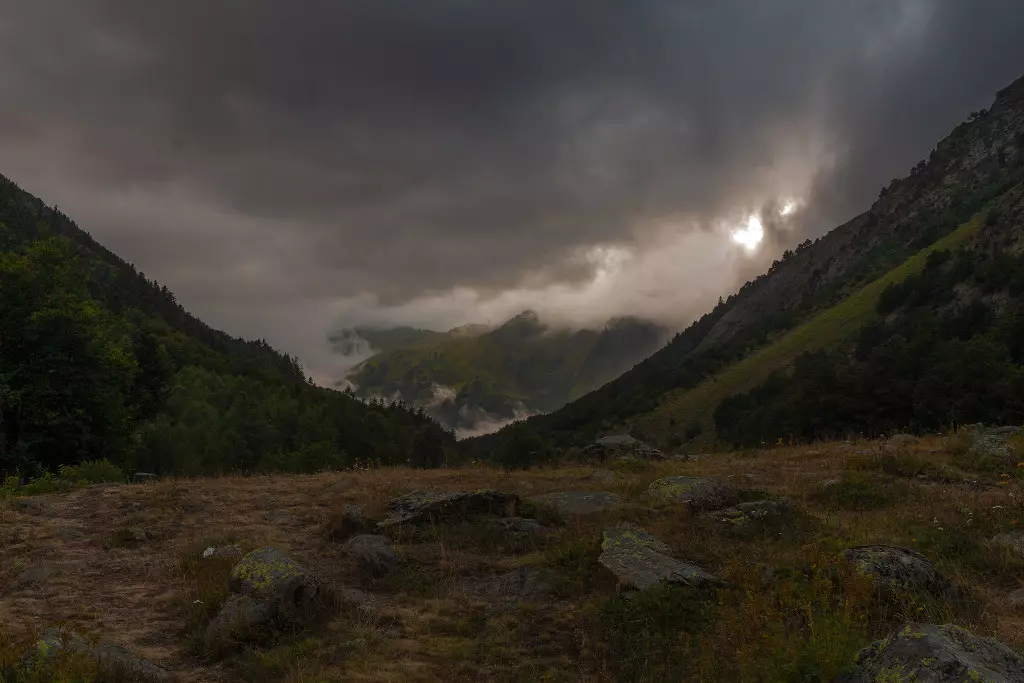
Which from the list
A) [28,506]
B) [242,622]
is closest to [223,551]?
[242,622]

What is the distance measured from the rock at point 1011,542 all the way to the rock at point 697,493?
4405 mm

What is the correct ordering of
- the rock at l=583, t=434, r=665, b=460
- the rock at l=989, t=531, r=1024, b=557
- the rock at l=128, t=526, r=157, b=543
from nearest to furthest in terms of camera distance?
the rock at l=989, t=531, r=1024, b=557 → the rock at l=128, t=526, r=157, b=543 → the rock at l=583, t=434, r=665, b=460

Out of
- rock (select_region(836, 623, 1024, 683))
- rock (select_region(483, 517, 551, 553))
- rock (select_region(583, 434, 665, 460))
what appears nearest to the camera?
rock (select_region(836, 623, 1024, 683))

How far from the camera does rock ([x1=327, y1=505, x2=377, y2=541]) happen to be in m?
12.5

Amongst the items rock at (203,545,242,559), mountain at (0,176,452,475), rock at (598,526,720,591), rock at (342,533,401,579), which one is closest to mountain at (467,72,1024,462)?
rock at (598,526,720,591)

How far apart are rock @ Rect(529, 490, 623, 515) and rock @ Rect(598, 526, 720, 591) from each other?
95.7 inches

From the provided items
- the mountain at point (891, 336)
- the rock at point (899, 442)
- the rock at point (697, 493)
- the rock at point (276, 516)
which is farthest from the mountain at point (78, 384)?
the mountain at point (891, 336)

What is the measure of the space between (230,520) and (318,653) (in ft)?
24.7

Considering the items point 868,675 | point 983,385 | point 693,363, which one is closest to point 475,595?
point 868,675

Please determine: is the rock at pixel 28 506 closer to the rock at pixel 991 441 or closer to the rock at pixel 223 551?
the rock at pixel 223 551

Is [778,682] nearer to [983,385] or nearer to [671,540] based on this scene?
[671,540]

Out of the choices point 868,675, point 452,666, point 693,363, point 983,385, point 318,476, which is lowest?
point 452,666

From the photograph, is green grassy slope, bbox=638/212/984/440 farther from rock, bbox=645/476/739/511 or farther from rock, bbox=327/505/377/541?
rock, bbox=327/505/377/541

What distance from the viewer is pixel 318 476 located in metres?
19.6
